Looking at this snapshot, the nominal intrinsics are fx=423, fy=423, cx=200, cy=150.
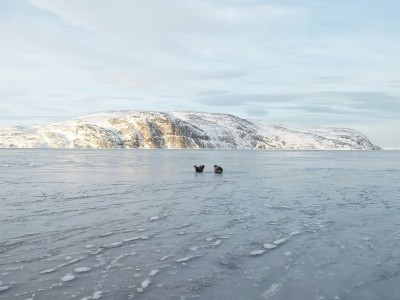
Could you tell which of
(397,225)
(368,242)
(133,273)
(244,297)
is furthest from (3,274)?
(397,225)

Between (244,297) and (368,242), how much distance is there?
20.9 ft

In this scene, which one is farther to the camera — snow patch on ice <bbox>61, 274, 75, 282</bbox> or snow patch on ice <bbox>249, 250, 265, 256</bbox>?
snow patch on ice <bbox>249, 250, 265, 256</bbox>

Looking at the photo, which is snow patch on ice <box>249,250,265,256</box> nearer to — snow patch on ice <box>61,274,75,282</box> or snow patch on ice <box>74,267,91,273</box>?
snow patch on ice <box>74,267,91,273</box>

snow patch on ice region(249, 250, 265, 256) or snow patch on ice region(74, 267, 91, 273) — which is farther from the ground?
snow patch on ice region(74, 267, 91, 273)

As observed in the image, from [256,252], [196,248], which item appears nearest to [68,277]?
[196,248]

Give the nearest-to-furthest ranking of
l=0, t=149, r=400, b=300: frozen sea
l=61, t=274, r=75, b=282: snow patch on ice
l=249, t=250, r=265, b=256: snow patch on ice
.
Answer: l=0, t=149, r=400, b=300: frozen sea < l=61, t=274, r=75, b=282: snow patch on ice < l=249, t=250, r=265, b=256: snow patch on ice

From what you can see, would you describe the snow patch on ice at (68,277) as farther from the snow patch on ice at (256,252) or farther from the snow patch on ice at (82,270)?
the snow patch on ice at (256,252)

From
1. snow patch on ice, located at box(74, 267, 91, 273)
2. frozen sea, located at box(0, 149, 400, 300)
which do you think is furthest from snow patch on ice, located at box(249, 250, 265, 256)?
snow patch on ice, located at box(74, 267, 91, 273)

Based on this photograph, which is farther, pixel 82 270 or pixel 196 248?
pixel 196 248

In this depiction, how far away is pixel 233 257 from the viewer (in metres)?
11.1

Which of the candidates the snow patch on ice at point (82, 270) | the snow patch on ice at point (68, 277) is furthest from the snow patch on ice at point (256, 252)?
the snow patch on ice at point (68, 277)

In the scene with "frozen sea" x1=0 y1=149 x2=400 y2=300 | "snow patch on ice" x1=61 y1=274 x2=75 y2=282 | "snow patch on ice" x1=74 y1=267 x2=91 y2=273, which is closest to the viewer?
"frozen sea" x1=0 y1=149 x2=400 y2=300

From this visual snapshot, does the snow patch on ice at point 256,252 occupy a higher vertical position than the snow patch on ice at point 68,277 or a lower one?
lower

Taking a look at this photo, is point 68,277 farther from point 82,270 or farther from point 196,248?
point 196,248
